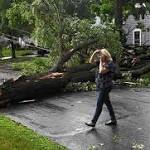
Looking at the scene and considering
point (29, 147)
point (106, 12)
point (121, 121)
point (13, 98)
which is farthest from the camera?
point (106, 12)

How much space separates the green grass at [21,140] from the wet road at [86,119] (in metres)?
0.31

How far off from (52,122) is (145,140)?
2732mm

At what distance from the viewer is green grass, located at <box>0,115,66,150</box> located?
27.7ft

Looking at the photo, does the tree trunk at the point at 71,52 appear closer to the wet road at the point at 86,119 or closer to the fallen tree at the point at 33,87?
the fallen tree at the point at 33,87

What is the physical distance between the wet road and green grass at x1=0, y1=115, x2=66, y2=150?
0.31m

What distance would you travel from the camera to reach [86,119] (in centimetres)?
1111

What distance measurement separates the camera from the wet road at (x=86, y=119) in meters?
8.95

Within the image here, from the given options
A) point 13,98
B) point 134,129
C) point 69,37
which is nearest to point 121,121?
point 134,129

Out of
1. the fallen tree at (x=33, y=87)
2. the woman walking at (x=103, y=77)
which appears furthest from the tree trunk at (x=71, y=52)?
the woman walking at (x=103, y=77)

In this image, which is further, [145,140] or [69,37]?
[69,37]

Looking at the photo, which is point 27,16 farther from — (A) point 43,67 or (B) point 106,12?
(B) point 106,12

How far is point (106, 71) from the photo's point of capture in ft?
33.3

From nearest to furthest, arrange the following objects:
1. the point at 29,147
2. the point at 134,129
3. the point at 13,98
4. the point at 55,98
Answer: the point at 29,147, the point at 134,129, the point at 13,98, the point at 55,98

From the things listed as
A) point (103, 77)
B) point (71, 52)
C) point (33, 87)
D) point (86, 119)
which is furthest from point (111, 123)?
point (71, 52)
